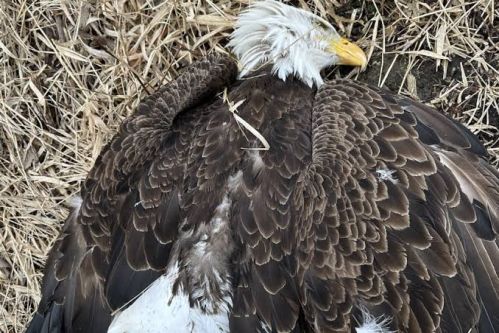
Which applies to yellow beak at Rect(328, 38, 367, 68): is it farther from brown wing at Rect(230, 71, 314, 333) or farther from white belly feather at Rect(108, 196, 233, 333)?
white belly feather at Rect(108, 196, 233, 333)

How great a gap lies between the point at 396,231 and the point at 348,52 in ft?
3.93

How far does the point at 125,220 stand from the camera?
3.39 metres

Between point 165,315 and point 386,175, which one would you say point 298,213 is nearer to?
point 386,175

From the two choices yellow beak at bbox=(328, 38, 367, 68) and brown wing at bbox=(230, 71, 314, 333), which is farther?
yellow beak at bbox=(328, 38, 367, 68)

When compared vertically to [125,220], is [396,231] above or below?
above

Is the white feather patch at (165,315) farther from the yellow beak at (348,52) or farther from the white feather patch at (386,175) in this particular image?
the yellow beak at (348,52)

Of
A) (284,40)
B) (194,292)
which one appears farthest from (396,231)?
(284,40)

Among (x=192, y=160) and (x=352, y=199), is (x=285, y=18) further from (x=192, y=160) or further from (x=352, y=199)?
(x=352, y=199)

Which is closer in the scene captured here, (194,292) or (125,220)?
(194,292)

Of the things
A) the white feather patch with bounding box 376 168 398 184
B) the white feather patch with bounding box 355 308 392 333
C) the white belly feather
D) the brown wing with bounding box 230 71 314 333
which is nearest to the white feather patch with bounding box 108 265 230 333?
the white belly feather

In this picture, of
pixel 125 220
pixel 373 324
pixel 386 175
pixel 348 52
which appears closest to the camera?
pixel 373 324

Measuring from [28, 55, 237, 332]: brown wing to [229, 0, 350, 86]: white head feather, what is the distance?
0.93 ft

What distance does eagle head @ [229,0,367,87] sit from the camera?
12.6 ft

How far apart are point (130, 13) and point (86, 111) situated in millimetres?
583
